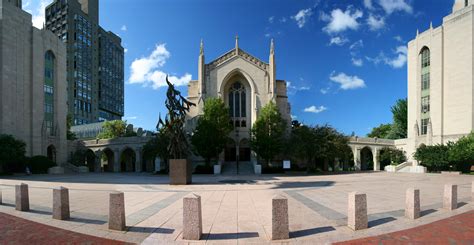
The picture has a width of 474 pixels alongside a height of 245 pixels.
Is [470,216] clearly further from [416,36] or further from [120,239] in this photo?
[416,36]

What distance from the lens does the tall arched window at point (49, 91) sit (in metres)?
43.8

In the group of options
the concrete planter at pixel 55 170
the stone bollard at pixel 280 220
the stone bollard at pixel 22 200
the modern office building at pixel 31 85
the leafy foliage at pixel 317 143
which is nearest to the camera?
the stone bollard at pixel 280 220

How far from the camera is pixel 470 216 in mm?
9266

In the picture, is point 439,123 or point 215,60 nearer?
point 439,123

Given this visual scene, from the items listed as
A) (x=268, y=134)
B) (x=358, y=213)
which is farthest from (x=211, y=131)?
(x=358, y=213)

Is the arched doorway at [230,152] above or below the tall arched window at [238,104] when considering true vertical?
below

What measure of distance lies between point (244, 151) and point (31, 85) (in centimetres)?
3330

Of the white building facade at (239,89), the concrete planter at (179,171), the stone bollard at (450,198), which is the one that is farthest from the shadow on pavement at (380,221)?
the white building facade at (239,89)

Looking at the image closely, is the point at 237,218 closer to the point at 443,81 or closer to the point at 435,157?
the point at 435,157

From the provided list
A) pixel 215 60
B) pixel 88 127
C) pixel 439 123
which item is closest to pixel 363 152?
pixel 439 123

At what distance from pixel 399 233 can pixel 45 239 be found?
29.8ft

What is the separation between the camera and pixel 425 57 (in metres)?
44.9

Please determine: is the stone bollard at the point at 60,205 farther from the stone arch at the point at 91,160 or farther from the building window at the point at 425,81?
the building window at the point at 425,81

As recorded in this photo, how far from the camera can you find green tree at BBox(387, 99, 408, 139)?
5884 cm
